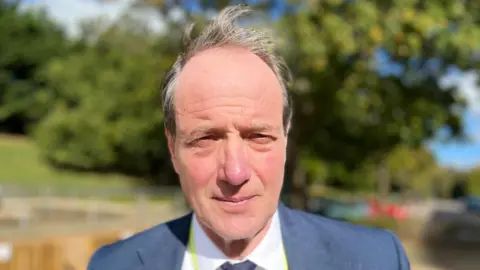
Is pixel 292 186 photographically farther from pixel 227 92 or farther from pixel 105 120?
pixel 105 120

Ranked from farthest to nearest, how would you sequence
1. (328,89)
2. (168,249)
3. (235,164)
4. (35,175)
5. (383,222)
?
(35,175), (383,222), (328,89), (168,249), (235,164)

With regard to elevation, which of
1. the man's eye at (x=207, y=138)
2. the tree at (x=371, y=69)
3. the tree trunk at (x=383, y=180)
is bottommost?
the tree trunk at (x=383, y=180)

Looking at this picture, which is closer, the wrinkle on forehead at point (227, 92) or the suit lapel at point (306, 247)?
the wrinkle on forehead at point (227, 92)

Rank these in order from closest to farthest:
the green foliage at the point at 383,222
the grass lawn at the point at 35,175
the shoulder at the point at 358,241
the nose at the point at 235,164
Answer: the nose at the point at 235,164, the shoulder at the point at 358,241, the green foliage at the point at 383,222, the grass lawn at the point at 35,175

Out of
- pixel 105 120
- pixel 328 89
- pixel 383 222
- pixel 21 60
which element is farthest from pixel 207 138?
pixel 21 60

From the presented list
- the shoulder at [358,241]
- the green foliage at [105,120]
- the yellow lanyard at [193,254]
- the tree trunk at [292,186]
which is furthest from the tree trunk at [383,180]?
the yellow lanyard at [193,254]

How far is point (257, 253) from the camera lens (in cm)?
174

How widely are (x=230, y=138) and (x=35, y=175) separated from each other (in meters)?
35.3

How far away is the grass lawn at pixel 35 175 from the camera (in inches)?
1292

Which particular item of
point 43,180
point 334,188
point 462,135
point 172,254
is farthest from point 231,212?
point 334,188

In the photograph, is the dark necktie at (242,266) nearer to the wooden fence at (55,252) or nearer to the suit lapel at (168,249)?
the suit lapel at (168,249)

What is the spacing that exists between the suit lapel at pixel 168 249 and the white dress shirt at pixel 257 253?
52 mm

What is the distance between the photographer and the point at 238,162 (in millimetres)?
1573

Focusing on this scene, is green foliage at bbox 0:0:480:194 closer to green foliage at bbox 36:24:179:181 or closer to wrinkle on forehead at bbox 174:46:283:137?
green foliage at bbox 36:24:179:181
